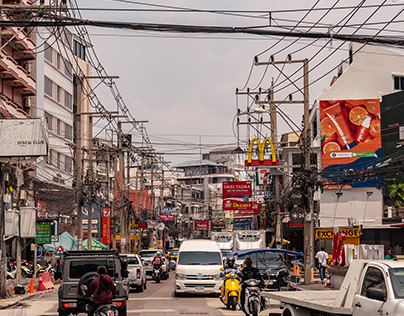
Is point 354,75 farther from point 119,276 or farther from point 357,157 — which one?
point 119,276

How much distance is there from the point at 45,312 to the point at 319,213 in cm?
3747

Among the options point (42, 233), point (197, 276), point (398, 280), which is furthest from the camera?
point (42, 233)

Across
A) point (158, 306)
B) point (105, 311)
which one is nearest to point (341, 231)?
point (158, 306)

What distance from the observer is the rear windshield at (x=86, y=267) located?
60.0ft

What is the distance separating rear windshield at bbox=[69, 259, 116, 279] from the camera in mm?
18297

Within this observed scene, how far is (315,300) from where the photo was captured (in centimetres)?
1212

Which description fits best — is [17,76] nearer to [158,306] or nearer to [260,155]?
[260,155]

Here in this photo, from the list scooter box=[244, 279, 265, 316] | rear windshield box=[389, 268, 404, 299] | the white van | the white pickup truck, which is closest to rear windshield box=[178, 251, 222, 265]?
the white van

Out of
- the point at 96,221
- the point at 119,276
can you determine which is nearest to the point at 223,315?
the point at 119,276

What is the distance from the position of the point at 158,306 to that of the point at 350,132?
3736 centimetres

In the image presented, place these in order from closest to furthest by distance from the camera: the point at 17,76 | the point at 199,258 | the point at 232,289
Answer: the point at 232,289 → the point at 199,258 → the point at 17,76

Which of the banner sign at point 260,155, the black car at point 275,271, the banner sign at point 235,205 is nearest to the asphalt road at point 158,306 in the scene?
the black car at point 275,271

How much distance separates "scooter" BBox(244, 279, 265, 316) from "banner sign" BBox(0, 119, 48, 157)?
12504 mm

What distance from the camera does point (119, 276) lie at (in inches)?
723
